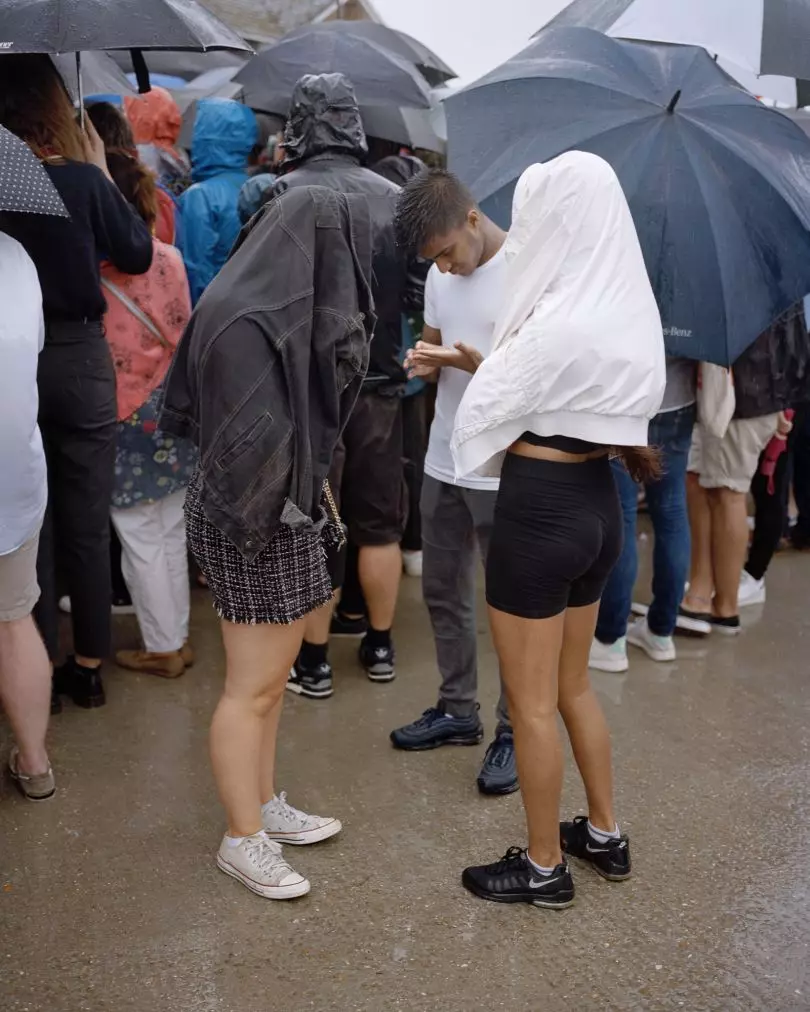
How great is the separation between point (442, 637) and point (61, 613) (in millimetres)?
2081

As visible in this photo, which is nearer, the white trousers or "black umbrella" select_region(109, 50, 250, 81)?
the white trousers

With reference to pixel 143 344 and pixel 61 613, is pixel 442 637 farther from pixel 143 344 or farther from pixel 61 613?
pixel 61 613

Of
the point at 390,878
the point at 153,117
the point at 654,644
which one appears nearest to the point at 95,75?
the point at 153,117

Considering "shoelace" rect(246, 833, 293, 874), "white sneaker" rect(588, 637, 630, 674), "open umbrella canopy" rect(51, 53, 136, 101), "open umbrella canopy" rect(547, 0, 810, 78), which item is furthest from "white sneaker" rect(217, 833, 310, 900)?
"open umbrella canopy" rect(51, 53, 136, 101)

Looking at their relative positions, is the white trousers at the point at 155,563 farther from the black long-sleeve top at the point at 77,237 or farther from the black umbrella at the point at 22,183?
the black umbrella at the point at 22,183

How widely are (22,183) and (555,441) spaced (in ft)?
5.06

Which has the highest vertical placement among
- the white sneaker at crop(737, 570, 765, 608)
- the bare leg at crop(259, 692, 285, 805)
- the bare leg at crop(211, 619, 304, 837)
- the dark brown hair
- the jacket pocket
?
the jacket pocket

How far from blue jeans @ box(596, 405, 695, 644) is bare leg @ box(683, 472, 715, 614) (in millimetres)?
502

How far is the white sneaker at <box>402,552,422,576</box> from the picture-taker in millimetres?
5777

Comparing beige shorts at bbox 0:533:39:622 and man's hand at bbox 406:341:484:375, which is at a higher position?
man's hand at bbox 406:341:484:375

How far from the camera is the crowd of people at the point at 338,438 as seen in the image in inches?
105

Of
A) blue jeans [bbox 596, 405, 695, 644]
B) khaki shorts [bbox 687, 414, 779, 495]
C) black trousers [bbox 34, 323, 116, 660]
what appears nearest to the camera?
black trousers [bbox 34, 323, 116, 660]

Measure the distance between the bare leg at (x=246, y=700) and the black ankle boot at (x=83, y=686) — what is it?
132 cm

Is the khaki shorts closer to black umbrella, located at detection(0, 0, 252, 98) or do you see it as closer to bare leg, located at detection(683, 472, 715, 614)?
bare leg, located at detection(683, 472, 715, 614)
